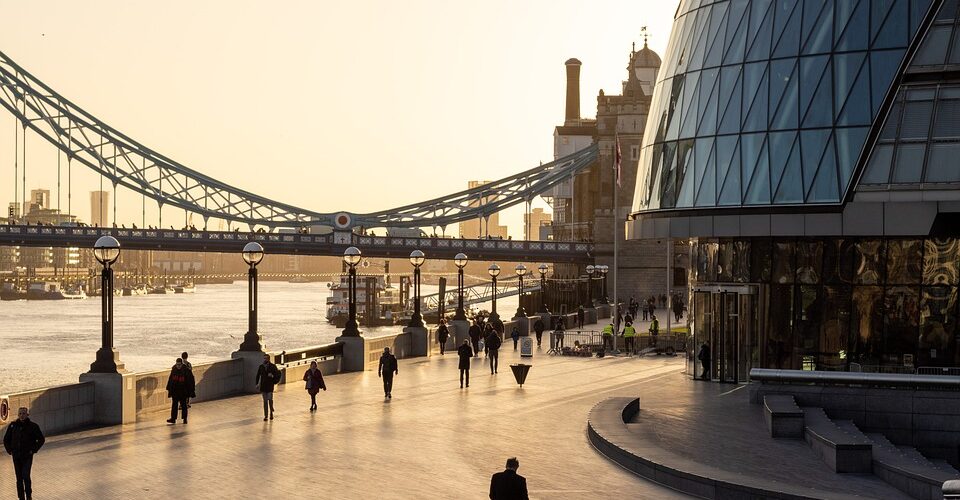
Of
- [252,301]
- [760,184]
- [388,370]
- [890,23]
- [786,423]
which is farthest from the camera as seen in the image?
[760,184]

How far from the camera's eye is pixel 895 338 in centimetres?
3319

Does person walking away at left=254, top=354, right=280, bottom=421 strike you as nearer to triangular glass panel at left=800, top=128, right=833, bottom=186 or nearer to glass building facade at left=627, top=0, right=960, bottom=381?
glass building facade at left=627, top=0, right=960, bottom=381

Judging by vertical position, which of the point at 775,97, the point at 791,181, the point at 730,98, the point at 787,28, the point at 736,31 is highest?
the point at 736,31

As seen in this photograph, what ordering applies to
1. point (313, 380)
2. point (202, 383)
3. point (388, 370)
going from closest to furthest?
point (313, 380) → point (202, 383) → point (388, 370)

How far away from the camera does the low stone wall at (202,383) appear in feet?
89.2

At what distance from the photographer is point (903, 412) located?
27922mm

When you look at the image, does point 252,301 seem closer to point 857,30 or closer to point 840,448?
point 840,448

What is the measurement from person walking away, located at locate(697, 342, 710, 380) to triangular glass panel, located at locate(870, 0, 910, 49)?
31.4ft

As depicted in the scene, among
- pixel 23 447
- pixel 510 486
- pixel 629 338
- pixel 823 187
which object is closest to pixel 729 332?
pixel 823 187

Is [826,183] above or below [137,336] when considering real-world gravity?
above

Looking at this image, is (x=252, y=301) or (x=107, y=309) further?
(x=252, y=301)

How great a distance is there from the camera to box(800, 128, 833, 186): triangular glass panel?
3453cm

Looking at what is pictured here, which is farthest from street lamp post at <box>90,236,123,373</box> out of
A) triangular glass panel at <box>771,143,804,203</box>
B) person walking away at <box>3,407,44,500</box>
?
triangular glass panel at <box>771,143,804,203</box>

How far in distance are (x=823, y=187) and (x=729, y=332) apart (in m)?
5.05
